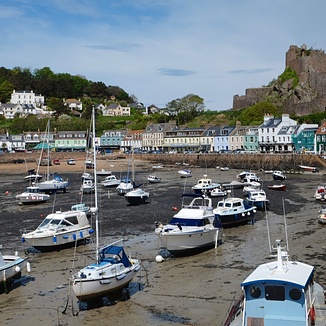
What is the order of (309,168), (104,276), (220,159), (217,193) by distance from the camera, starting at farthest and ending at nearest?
(220,159)
(309,168)
(217,193)
(104,276)

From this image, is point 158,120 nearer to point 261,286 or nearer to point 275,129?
point 275,129

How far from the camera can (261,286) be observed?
37.9 feet

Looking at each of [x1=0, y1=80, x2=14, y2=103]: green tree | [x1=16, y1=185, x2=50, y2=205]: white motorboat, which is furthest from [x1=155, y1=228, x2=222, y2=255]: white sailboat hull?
[x1=0, y1=80, x2=14, y2=103]: green tree

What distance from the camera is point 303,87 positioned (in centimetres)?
11225

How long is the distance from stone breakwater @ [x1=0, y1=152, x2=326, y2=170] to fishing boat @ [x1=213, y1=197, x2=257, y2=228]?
140 ft

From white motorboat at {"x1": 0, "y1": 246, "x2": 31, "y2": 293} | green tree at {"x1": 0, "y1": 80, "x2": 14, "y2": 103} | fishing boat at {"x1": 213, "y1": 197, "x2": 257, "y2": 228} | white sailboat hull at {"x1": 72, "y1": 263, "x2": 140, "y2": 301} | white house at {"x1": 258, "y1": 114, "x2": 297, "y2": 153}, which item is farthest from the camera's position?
green tree at {"x1": 0, "y1": 80, "x2": 14, "y2": 103}

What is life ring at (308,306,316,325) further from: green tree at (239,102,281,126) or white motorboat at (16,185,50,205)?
green tree at (239,102,281,126)

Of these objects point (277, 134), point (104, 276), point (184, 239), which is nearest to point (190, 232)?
point (184, 239)

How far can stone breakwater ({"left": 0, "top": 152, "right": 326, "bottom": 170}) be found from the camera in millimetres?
73812

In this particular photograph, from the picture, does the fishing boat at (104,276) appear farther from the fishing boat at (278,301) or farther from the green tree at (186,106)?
the green tree at (186,106)

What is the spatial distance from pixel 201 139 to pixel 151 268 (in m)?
88.5

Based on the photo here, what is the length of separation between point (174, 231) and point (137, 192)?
18.2 m

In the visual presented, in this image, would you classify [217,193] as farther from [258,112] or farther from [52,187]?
[258,112]

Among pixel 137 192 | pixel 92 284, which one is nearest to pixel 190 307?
pixel 92 284
